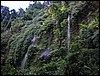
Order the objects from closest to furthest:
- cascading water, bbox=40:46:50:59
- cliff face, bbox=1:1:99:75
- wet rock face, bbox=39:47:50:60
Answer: cliff face, bbox=1:1:99:75
wet rock face, bbox=39:47:50:60
cascading water, bbox=40:46:50:59

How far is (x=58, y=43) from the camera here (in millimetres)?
14297

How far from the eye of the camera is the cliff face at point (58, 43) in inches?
394

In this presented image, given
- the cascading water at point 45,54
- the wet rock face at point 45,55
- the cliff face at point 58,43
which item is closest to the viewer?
the cliff face at point 58,43

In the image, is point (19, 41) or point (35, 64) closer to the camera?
point (35, 64)

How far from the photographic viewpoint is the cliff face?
32.9 feet

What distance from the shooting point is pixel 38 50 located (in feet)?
50.9

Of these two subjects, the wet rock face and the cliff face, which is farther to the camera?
the wet rock face

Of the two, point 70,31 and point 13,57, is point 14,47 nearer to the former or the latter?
point 13,57

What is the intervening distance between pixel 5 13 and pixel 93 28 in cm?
1855

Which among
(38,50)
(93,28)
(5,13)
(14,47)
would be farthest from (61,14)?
(5,13)

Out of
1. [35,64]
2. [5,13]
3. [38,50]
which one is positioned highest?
[5,13]

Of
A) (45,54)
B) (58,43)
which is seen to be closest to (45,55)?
(45,54)

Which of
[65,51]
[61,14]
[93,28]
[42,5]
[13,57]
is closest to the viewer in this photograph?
[93,28]

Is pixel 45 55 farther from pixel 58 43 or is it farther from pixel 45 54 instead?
pixel 58 43
